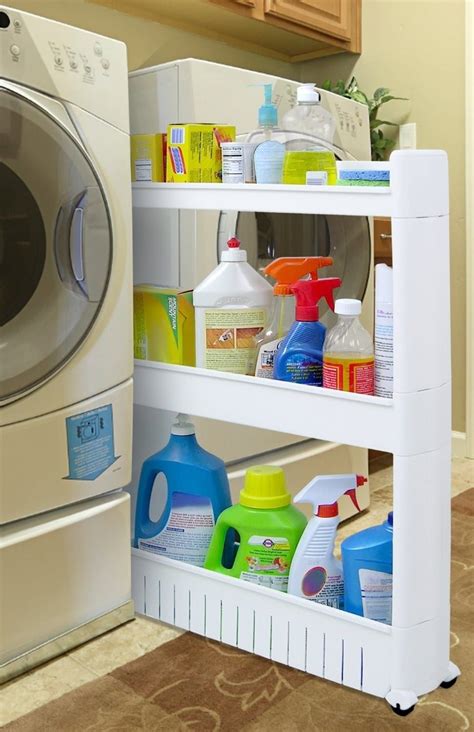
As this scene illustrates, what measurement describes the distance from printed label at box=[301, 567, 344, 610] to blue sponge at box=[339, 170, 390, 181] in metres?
0.64

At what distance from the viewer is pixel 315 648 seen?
1.38m

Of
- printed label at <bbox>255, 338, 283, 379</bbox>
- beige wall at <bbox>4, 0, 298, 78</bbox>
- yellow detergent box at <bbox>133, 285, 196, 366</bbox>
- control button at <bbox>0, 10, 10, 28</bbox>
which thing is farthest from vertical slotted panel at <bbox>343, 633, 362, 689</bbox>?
beige wall at <bbox>4, 0, 298, 78</bbox>

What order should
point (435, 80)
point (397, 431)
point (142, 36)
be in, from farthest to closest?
1. point (435, 80)
2. point (142, 36)
3. point (397, 431)

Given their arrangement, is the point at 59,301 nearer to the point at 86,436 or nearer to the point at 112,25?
the point at 86,436

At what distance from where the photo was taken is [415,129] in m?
2.89

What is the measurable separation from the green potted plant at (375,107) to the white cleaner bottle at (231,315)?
1.53 m

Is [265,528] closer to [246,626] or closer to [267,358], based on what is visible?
[246,626]

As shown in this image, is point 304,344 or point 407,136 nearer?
point 304,344

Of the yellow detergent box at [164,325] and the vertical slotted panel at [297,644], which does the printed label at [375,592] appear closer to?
the vertical slotted panel at [297,644]

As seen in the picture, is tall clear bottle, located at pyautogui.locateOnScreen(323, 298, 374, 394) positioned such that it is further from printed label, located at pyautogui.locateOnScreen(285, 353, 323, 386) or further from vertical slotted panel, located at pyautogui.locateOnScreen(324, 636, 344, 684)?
vertical slotted panel, located at pyautogui.locateOnScreen(324, 636, 344, 684)

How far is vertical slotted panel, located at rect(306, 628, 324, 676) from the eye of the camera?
1.37 meters

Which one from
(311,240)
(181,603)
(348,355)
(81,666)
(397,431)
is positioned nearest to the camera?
(397,431)

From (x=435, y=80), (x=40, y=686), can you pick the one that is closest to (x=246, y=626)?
(x=40, y=686)

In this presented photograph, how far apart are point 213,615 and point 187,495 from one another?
0.22m
